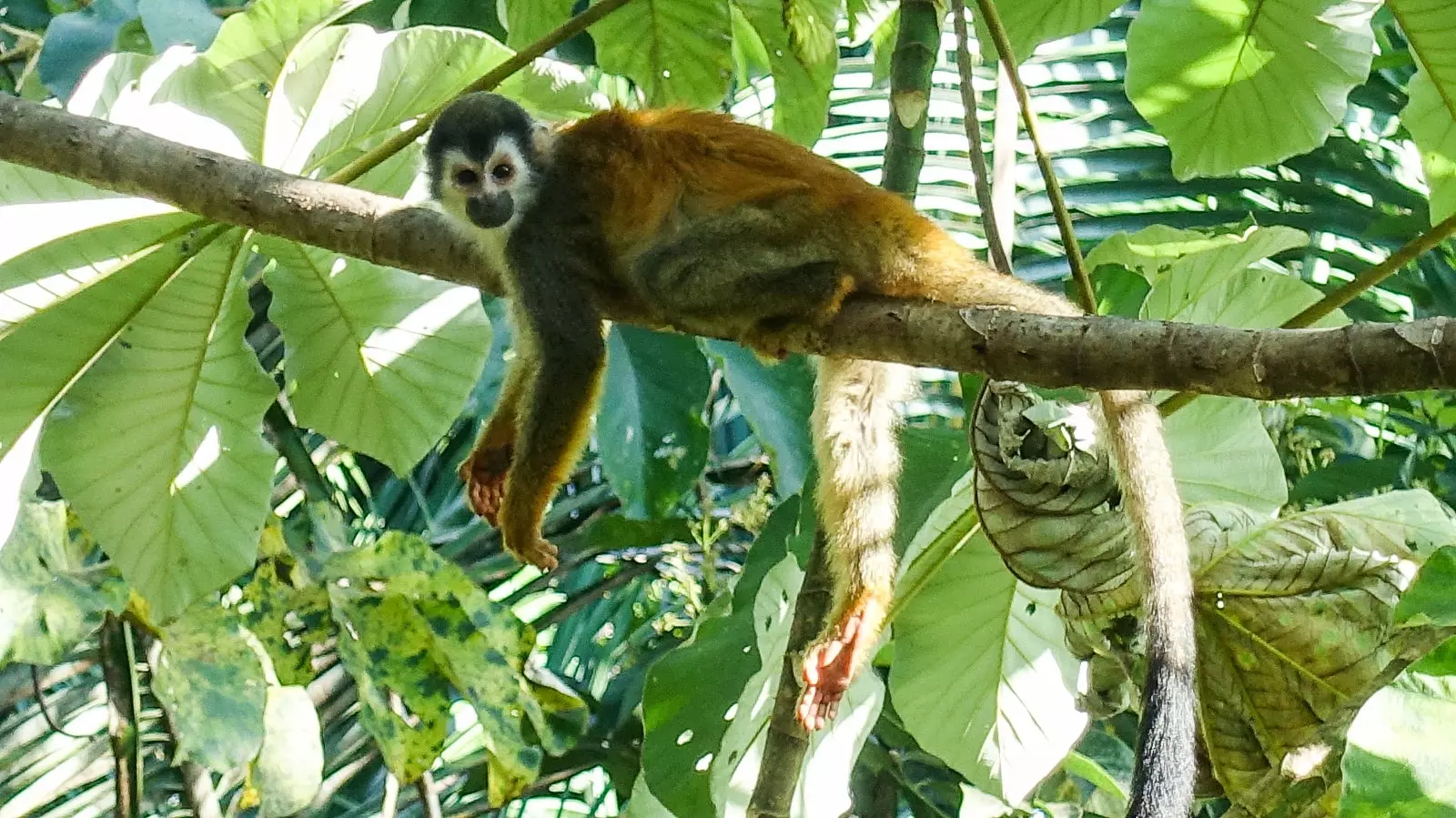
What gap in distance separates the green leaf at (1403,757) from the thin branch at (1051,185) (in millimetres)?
734

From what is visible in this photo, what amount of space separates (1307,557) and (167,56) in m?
1.88

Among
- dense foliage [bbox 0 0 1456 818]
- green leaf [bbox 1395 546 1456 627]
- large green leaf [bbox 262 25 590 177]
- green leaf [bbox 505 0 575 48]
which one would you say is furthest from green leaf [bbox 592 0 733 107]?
green leaf [bbox 1395 546 1456 627]

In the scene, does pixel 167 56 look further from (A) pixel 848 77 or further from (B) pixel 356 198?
(A) pixel 848 77

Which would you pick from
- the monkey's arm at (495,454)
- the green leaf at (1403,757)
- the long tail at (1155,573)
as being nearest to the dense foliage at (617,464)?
the long tail at (1155,573)

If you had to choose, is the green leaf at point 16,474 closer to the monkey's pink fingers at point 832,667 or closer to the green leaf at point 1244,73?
the monkey's pink fingers at point 832,667

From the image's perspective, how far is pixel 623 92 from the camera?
3.87 m

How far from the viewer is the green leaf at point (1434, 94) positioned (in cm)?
192

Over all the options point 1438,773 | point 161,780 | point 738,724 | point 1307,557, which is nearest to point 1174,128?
point 1307,557

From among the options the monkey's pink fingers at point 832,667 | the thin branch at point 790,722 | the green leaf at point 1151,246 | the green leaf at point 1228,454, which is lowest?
the monkey's pink fingers at point 832,667

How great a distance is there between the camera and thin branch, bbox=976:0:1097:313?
5.67 feet

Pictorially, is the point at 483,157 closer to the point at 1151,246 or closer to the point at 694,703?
the point at 694,703

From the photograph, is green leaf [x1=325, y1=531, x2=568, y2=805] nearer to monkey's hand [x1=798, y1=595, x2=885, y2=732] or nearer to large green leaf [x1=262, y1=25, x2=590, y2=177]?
monkey's hand [x1=798, y1=595, x2=885, y2=732]

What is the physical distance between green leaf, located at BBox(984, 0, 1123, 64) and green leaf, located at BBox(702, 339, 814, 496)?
0.76 meters

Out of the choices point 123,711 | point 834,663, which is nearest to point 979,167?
point 834,663
